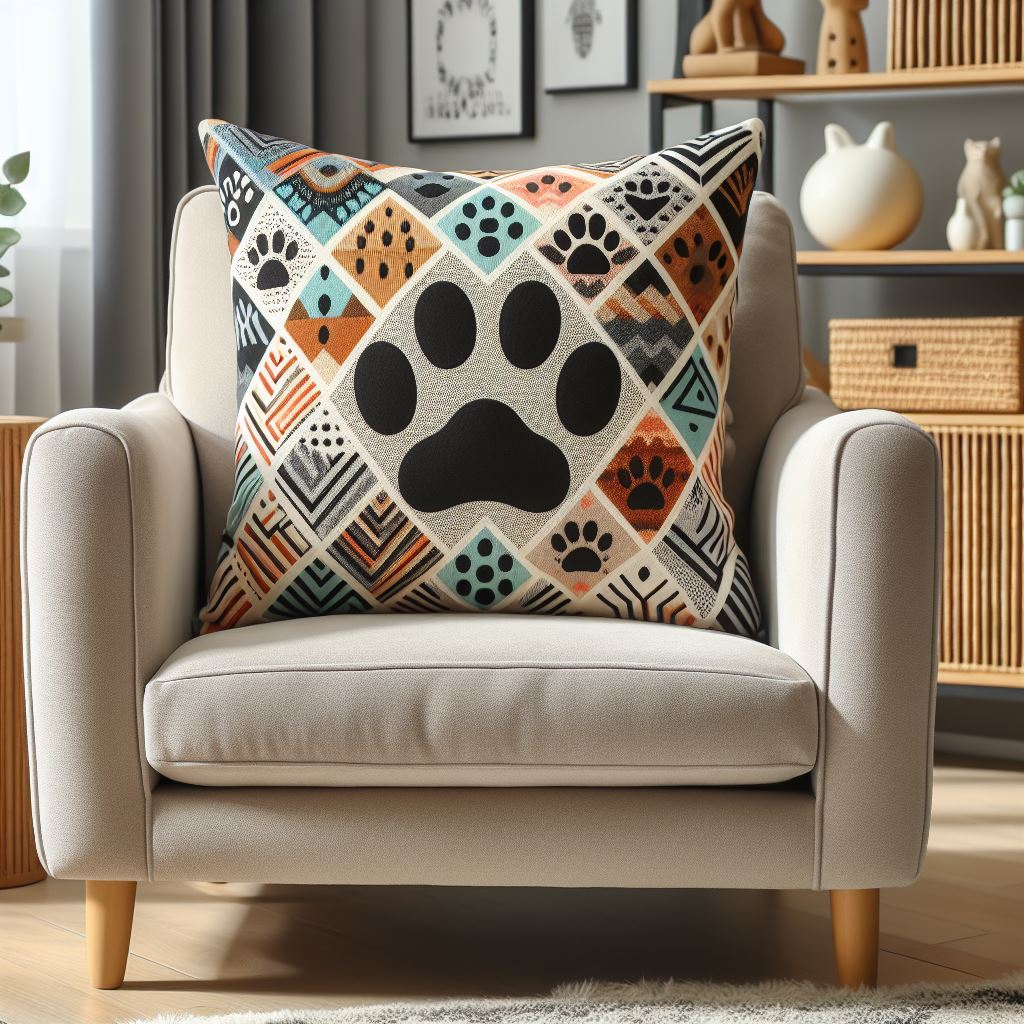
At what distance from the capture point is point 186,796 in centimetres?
153

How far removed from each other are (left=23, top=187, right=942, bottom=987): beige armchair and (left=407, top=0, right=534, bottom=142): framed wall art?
2.02 metres

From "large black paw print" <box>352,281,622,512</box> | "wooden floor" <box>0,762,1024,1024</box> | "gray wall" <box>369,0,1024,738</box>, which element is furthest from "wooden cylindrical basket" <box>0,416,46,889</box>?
"gray wall" <box>369,0,1024,738</box>

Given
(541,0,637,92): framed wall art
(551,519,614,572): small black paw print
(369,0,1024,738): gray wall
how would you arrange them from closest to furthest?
(551,519,614,572): small black paw print → (369,0,1024,738): gray wall → (541,0,637,92): framed wall art

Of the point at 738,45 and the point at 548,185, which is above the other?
the point at 738,45

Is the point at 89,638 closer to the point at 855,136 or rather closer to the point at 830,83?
the point at 830,83

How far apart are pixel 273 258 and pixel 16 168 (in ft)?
1.98

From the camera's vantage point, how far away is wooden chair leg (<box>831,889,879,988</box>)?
5.15ft

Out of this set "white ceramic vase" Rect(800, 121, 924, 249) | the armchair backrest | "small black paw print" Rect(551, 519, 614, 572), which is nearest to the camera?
"small black paw print" Rect(551, 519, 614, 572)

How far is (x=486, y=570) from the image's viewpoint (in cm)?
170

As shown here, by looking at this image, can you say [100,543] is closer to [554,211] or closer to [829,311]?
[554,211]

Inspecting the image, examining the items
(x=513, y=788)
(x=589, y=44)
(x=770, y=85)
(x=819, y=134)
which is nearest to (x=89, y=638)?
(x=513, y=788)

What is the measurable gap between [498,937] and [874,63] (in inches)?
74.9

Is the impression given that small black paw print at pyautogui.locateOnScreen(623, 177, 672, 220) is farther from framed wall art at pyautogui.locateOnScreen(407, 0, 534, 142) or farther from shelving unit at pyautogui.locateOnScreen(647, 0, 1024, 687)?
framed wall art at pyautogui.locateOnScreen(407, 0, 534, 142)

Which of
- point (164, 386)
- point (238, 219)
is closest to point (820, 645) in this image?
point (238, 219)
